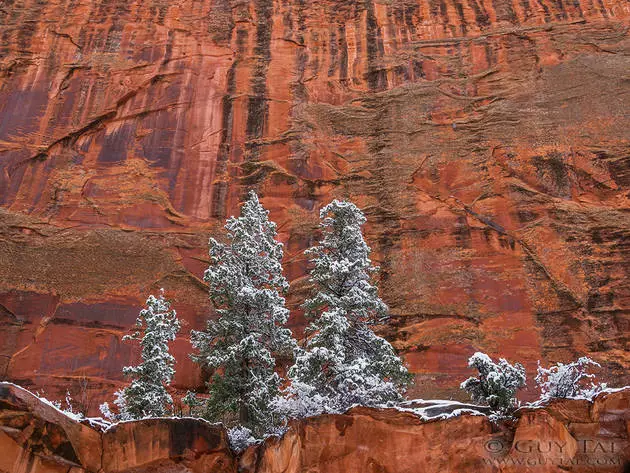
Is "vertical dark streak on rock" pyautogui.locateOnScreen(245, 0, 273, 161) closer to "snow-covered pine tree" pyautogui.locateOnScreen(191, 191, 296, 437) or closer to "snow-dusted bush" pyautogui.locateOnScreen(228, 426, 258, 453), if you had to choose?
"snow-covered pine tree" pyautogui.locateOnScreen(191, 191, 296, 437)

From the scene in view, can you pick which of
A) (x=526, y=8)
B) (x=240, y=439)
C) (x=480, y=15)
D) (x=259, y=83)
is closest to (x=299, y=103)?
(x=259, y=83)

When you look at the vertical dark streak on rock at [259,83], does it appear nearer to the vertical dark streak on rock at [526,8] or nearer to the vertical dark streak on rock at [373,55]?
the vertical dark streak on rock at [373,55]

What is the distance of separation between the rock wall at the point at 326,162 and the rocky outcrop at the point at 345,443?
Answer: 8.78 metres

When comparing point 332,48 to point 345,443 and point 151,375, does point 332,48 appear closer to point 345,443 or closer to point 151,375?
point 151,375

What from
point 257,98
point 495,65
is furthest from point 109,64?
point 495,65

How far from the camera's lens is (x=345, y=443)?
15281 millimetres

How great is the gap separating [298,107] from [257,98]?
1.97 meters

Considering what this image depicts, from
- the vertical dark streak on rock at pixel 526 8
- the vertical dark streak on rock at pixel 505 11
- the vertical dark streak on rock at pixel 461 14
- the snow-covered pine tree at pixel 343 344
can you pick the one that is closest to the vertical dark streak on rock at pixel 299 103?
the vertical dark streak on rock at pixel 461 14

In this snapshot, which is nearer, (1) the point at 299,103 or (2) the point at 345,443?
(2) the point at 345,443

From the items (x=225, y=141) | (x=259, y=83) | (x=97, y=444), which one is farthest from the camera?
(x=259, y=83)

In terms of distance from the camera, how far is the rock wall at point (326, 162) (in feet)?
83.8

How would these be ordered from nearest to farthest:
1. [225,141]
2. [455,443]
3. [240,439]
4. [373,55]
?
[455,443], [240,439], [225,141], [373,55]

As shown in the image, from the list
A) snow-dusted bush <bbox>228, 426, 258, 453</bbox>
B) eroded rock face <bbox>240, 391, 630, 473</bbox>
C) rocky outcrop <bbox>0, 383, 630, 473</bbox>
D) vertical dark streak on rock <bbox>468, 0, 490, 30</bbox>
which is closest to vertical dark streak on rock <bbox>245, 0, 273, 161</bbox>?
vertical dark streak on rock <bbox>468, 0, 490, 30</bbox>

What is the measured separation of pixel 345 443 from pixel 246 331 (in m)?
5.61
